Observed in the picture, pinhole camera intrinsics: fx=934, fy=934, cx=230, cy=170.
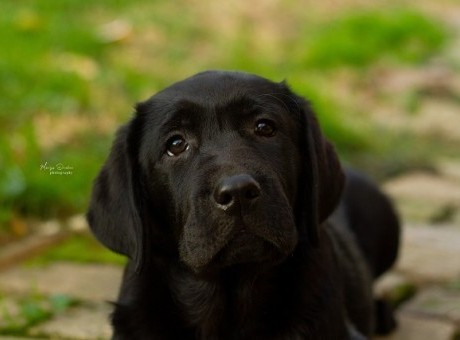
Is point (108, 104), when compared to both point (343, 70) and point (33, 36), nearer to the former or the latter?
point (33, 36)

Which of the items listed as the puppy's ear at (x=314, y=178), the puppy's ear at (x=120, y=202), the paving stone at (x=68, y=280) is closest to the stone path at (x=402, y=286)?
the paving stone at (x=68, y=280)

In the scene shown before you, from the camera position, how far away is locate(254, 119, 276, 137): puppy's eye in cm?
328

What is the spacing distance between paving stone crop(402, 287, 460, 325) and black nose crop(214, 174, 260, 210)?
68.9 inches

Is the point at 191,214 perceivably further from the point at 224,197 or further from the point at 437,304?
the point at 437,304

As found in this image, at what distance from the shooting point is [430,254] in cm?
524

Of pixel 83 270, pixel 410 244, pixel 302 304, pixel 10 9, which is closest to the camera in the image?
pixel 302 304

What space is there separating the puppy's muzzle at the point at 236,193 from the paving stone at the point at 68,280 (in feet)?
5.48

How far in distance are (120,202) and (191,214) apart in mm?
383

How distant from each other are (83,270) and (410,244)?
6.30ft

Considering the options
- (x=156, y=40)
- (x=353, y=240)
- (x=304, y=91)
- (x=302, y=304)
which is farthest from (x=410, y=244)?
(x=156, y=40)

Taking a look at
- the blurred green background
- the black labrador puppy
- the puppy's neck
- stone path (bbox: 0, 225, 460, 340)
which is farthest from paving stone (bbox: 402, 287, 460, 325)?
the blurred green background

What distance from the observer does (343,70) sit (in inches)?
409

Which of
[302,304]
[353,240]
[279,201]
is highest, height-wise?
[279,201]

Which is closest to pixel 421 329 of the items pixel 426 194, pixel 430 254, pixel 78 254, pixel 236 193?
pixel 430 254
